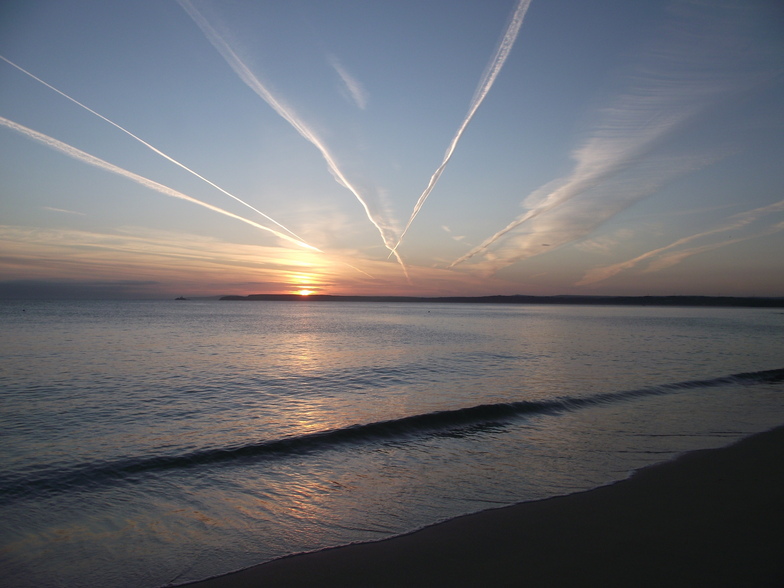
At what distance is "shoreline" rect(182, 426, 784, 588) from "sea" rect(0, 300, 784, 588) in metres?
0.42

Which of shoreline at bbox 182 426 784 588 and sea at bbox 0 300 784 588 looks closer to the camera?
shoreline at bbox 182 426 784 588

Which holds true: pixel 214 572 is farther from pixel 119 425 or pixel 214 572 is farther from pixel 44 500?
pixel 119 425

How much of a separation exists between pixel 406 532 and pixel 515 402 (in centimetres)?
1054

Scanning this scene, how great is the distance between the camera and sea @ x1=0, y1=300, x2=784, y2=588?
6.31 metres

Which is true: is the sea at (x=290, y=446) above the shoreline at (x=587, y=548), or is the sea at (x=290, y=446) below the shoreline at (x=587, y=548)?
below

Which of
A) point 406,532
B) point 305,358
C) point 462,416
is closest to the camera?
point 406,532

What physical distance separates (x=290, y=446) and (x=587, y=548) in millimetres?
7445

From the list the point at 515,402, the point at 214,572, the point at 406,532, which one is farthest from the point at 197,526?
the point at 515,402

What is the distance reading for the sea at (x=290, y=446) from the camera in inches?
248

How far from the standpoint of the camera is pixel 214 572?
17.7 feet

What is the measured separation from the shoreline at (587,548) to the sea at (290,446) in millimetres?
416

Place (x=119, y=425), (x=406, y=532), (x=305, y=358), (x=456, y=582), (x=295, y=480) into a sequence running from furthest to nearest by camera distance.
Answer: (x=305, y=358), (x=119, y=425), (x=295, y=480), (x=406, y=532), (x=456, y=582)

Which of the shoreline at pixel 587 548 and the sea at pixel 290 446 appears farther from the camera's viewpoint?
the sea at pixel 290 446

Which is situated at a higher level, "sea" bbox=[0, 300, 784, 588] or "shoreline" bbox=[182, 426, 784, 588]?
"shoreline" bbox=[182, 426, 784, 588]
